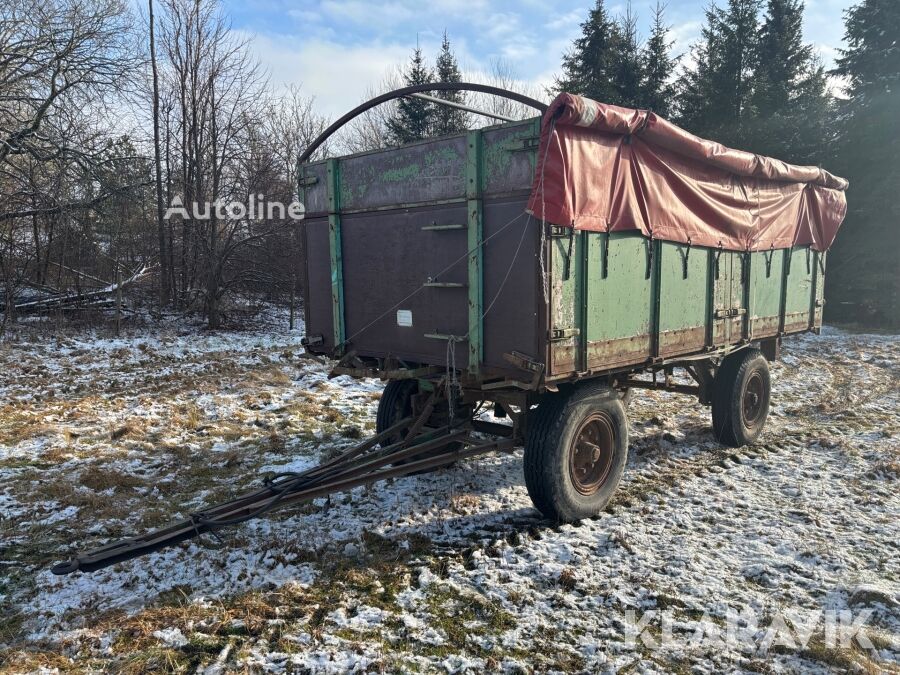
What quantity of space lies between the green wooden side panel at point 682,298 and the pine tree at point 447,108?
18049mm

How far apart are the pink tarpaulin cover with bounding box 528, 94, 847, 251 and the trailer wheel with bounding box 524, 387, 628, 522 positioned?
1279 mm

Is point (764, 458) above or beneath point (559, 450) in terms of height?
beneath

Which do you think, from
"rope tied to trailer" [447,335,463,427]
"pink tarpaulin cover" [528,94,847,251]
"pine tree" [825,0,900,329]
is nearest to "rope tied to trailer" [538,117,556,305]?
"pink tarpaulin cover" [528,94,847,251]

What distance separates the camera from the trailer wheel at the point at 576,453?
4.24 meters

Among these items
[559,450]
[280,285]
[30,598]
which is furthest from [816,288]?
[280,285]

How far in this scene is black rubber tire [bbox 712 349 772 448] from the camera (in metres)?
6.34

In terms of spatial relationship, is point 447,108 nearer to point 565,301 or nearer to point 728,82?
point 728,82

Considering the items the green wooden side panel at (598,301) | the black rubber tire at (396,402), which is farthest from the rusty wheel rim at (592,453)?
the black rubber tire at (396,402)

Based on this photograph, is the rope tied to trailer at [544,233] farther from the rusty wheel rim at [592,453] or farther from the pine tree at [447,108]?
the pine tree at [447,108]

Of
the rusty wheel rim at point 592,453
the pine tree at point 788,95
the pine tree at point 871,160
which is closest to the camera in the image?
the rusty wheel rim at point 592,453

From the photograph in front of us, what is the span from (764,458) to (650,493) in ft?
5.67

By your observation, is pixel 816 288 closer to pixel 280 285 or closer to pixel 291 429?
pixel 291 429

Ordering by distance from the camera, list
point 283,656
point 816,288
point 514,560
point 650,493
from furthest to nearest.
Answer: point 816,288 → point 650,493 → point 514,560 → point 283,656

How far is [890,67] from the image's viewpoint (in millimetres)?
17703
